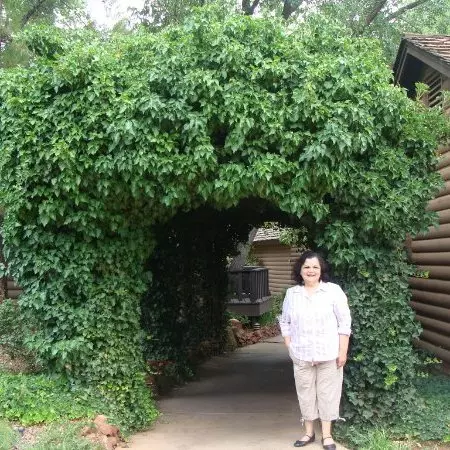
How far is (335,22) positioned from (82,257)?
3700mm

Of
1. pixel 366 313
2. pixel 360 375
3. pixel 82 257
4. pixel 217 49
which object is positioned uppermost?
pixel 217 49

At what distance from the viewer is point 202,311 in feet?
39.4

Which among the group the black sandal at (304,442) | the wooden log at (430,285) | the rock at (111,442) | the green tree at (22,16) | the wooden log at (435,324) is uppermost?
the green tree at (22,16)

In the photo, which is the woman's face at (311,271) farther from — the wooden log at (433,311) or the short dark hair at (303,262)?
the wooden log at (433,311)

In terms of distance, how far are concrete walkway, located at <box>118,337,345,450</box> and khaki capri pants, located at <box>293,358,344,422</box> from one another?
417mm

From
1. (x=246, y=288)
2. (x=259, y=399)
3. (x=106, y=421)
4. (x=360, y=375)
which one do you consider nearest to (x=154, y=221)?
(x=106, y=421)

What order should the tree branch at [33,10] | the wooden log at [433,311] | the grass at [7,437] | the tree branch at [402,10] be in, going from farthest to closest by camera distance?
the tree branch at [402,10]
the tree branch at [33,10]
the wooden log at [433,311]
the grass at [7,437]

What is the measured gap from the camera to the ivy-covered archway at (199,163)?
223 inches

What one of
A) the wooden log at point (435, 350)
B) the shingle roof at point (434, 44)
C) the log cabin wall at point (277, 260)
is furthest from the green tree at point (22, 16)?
the log cabin wall at point (277, 260)

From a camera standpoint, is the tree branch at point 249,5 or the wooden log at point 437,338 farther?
the tree branch at point 249,5

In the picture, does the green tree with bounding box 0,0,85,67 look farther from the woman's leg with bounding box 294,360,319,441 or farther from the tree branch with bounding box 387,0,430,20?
the tree branch with bounding box 387,0,430,20

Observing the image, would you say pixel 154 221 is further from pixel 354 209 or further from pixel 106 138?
pixel 354 209

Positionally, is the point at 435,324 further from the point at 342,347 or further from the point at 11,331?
the point at 11,331

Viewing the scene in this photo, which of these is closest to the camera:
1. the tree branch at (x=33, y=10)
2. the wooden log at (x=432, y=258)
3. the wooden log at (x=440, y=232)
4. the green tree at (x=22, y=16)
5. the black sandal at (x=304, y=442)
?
the black sandal at (x=304, y=442)
